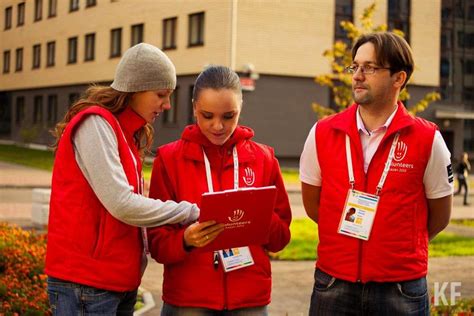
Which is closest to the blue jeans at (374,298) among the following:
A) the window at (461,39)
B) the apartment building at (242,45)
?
the apartment building at (242,45)

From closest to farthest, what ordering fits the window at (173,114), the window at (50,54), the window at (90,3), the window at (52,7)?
the window at (52,7) → the window at (173,114) → the window at (90,3) → the window at (50,54)

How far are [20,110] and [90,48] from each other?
8.27m

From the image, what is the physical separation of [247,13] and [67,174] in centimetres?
2823

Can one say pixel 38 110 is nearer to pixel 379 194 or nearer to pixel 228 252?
pixel 228 252

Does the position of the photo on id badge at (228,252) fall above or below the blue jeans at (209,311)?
above

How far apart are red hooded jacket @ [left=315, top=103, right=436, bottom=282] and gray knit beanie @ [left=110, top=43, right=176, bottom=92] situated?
0.90 metres

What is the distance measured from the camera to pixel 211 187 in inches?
141

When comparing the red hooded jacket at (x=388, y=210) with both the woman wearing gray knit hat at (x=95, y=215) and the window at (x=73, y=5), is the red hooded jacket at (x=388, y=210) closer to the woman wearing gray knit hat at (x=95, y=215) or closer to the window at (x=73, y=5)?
the woman wearing gray knit hat at (x=95, y=215)

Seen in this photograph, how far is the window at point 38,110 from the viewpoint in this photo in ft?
138

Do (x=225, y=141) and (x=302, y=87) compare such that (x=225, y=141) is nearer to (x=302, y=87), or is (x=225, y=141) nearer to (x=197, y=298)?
(x=197, y=298)

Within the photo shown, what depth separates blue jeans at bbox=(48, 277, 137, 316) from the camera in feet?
10.6

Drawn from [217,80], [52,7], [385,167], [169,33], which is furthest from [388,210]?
[169,33]

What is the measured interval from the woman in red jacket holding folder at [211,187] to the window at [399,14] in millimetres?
32119

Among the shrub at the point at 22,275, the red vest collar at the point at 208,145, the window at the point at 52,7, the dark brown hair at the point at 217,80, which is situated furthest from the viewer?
the window at the point at 52,7
